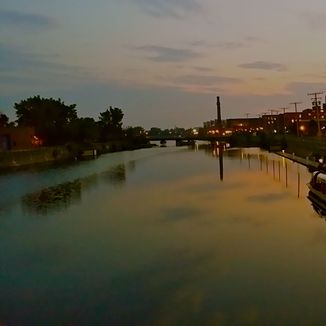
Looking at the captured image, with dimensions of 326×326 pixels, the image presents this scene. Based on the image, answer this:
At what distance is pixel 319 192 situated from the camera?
26391 mm

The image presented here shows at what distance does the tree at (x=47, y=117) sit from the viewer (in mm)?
83838

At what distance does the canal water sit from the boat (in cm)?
51

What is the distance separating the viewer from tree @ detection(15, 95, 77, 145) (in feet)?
275

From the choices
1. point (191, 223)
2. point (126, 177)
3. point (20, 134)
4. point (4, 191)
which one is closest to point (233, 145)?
point (20, 134)

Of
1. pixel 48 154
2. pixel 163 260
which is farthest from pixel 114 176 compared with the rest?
pixel 163 260

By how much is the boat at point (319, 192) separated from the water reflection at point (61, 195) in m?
13.4

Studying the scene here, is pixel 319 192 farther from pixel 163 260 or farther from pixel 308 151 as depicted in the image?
pixel 308 151

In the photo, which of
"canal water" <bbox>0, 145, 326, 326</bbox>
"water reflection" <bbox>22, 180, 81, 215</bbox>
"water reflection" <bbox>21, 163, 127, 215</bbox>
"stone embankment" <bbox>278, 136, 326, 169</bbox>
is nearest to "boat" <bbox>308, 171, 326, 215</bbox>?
"canal water" <bbox>0, 145, 326, 326</bbox>

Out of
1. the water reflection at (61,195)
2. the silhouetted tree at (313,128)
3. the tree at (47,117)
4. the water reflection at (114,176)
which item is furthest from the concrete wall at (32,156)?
the silhouetted tree at (313,128)

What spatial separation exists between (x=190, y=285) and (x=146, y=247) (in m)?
4.81

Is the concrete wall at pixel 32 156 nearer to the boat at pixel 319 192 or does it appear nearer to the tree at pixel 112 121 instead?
the boat at pixel 319 192

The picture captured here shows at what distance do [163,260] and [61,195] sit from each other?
1924 centimetres

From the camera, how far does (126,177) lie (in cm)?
4697

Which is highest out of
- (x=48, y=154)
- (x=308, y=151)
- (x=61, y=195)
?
(x=48, y=154)
